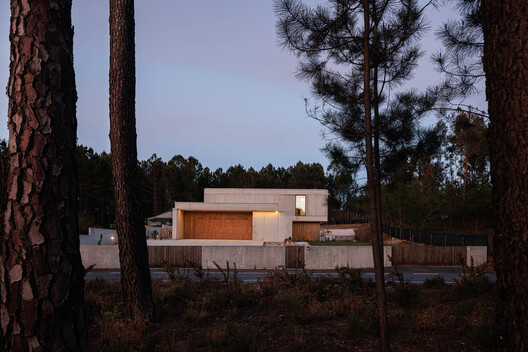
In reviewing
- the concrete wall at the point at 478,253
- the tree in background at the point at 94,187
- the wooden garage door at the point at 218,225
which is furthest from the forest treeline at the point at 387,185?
the wooden garage door at the point at 218,225

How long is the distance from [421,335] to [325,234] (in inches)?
1349

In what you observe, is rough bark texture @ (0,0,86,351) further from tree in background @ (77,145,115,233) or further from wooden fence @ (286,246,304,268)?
tree in background @ (77,145,115,233)

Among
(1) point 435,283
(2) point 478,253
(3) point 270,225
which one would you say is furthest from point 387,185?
(3) point 270,225

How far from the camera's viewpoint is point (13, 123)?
2379mm

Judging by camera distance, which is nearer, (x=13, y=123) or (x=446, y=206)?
(x=13, y=123)

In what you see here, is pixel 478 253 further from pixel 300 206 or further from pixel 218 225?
pixel 218 225

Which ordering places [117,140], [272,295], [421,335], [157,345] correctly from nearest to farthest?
[157,345] → [421,335] → [117,140] → [272,295]

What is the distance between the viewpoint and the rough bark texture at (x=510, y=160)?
2889 millimetres

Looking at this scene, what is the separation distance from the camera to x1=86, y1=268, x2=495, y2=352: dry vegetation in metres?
5.20

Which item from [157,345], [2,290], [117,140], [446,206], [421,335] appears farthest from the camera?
[446,206]

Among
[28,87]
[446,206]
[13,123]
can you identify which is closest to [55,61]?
[28,87]

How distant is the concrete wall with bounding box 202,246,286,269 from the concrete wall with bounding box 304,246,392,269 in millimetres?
1476

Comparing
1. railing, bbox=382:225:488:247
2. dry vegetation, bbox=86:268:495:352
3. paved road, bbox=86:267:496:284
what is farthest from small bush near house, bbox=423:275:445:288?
railing, bbox=382:225:488:247

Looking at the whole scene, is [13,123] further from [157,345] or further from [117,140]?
[117,140]
